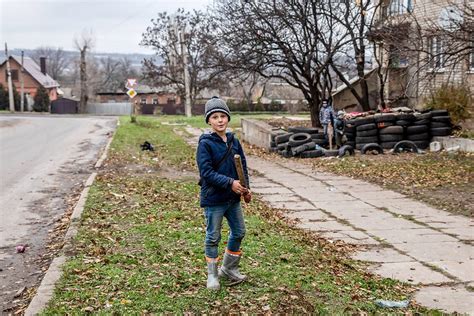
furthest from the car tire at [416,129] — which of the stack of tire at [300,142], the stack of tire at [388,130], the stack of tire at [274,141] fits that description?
the stack of tire at [274,141]

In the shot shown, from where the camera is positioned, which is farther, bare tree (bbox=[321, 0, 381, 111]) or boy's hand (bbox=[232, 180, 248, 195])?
bare tree (bbox=[321, 0, 381, 111])

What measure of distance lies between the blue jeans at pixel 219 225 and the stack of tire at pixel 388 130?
45.5 feet

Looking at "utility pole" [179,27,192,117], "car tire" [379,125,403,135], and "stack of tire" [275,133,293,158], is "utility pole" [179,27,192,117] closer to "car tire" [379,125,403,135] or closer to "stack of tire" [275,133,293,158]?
"stack of tire" [275,133,293,158]

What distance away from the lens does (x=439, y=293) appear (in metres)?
5.68

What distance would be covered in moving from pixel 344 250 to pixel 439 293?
1.69m

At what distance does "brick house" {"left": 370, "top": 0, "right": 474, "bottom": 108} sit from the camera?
42.9 feet

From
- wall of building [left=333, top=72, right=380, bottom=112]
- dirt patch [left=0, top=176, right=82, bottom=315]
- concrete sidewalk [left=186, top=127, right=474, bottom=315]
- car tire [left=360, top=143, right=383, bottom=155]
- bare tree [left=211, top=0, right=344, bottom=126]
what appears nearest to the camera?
dirt patch [left=0, top=176, right=82, bottom=315]

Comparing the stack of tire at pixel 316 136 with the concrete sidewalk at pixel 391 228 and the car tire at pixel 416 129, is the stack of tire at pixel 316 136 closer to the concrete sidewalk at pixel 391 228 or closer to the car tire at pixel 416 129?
the car tire at pixel 416 129

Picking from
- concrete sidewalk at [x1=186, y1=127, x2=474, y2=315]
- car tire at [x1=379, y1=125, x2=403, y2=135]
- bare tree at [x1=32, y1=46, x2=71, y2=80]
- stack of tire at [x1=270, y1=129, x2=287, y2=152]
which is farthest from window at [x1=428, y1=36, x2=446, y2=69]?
bare tree at [x1=32, y1=46, x2=71, y2=80]

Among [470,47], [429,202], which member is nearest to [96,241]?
[429,202]

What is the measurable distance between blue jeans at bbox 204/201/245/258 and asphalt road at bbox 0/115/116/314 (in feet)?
6.32

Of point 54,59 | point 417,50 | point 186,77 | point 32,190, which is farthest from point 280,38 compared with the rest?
point 54,59

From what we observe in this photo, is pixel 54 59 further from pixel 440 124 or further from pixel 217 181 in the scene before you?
pixel 217 181

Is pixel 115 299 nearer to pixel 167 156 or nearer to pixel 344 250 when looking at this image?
pixel 344 250
